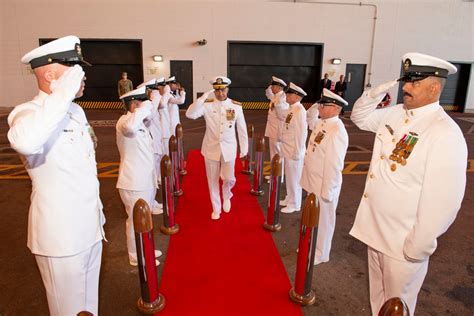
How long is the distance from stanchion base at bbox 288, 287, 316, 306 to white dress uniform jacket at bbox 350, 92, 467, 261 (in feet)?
3.44

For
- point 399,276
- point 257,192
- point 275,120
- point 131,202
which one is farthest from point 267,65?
point 399,276

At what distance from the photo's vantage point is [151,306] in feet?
10.5

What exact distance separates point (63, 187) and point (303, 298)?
2486mm

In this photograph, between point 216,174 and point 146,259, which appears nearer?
point 146,259

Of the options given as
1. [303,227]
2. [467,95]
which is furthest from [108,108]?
[467,95]

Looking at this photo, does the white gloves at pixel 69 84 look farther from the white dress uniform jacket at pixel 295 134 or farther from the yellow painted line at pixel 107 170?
the yellow painted line at pixel 107 170

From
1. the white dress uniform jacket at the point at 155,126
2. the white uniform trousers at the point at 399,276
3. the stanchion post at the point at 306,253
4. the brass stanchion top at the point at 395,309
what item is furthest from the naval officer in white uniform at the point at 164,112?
the brass stanchion top at the point at 395,309

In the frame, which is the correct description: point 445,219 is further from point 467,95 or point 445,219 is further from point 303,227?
point 467,95

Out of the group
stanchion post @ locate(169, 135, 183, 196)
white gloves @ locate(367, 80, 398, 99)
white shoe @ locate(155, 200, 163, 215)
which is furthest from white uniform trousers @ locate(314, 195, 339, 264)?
stanchion post @ locate(169, 135, 183, 196)

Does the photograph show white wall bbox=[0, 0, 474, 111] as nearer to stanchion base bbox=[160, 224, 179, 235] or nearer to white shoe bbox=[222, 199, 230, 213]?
white shoe bbox=[222, 199, 230, 213]

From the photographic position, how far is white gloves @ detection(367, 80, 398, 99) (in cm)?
259

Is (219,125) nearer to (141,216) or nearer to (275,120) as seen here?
(275,120)

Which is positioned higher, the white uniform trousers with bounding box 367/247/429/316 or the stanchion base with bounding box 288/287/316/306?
the white uniform trousers with bounding box 367/247/429/316

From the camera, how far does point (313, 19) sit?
680 inches
